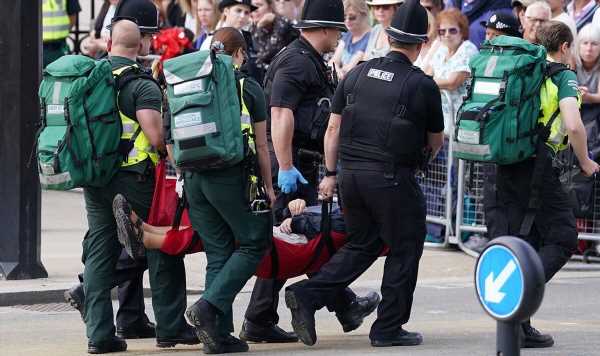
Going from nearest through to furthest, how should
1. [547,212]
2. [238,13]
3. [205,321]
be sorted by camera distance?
1. [205,321]
2. [547,212]
3. [238,13]

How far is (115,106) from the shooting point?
27.1 ft

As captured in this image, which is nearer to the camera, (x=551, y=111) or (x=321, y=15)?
(x=551, y=111)

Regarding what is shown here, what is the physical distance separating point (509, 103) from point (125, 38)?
2.26 metres

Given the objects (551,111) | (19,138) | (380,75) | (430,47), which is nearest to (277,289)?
(380,75)

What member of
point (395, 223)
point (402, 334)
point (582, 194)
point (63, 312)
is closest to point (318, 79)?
point (395, 223)

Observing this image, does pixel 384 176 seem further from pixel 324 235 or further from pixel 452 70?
pixel 452 70

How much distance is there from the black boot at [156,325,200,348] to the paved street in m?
0.05

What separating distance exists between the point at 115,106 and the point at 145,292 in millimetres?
2913

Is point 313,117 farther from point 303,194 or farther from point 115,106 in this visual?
point 115,106

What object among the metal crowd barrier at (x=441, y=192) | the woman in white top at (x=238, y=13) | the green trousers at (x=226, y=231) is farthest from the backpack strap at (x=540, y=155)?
the woman in white top at (x=238, y=13)

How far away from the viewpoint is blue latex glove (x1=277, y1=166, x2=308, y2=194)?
28.6 ft

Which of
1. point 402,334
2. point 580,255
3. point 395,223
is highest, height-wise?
point 395,223

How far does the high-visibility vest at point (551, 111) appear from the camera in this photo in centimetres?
841

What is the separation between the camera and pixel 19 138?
10992 mm
